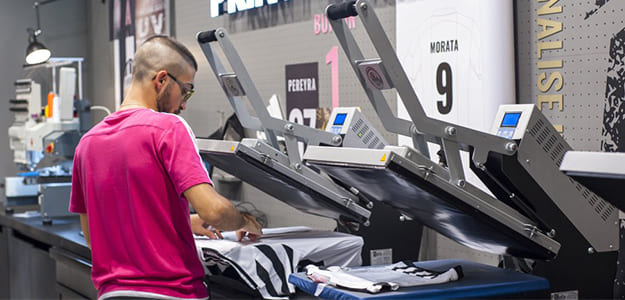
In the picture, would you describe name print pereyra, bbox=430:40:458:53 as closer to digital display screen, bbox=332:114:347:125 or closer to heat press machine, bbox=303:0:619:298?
digital display screen, bbox=332:114:347:125

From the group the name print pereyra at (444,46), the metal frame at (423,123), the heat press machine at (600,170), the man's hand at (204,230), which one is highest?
→ the name print pereyra at (444,46)

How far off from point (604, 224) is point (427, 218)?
59cm

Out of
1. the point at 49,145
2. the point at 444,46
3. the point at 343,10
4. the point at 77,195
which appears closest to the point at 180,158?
the point at 77,195

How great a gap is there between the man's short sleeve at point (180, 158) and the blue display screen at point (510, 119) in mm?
966

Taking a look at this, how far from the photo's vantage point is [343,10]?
2.66 metres

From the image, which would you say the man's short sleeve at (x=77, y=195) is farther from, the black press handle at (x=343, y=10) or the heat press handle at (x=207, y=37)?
the black press handle at (x=343, y=10)

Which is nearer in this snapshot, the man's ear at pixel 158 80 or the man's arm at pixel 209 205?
the man's arm at pixel 209 205

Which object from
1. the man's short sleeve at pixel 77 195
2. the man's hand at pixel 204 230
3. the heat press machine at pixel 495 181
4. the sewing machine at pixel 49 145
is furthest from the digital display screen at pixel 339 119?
the sewing machine at pixel 49 145

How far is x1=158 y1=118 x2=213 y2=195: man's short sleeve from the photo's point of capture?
8.27 feet

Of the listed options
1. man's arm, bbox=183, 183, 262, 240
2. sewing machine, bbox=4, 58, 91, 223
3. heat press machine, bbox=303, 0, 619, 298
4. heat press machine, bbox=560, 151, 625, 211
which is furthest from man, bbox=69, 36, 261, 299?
sewing machine, bbox=4, 58, 91, 223

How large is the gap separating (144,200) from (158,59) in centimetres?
52

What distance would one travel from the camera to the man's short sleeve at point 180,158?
2521 mm

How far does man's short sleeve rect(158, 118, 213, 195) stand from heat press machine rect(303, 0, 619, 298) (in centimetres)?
45

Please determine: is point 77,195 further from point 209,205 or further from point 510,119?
point 510,119
